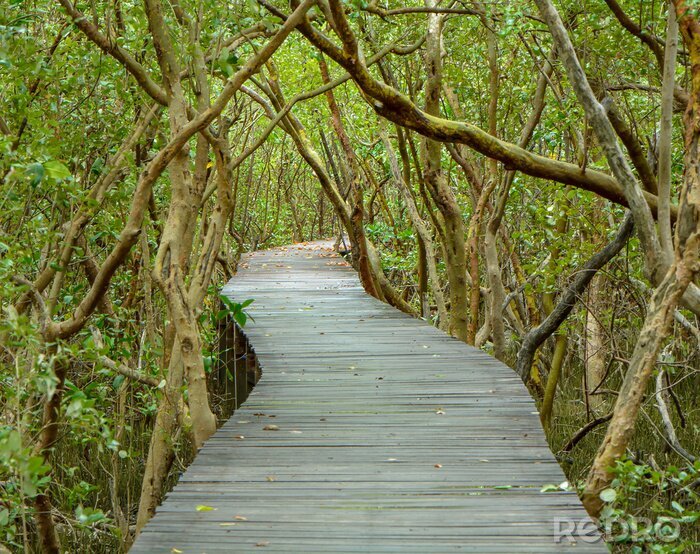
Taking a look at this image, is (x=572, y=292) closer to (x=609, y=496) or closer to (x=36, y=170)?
(x=609, y=496)

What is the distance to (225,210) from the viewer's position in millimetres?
4582

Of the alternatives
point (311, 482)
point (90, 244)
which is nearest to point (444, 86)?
point (90, 244)

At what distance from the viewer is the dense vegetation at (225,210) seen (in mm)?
3682

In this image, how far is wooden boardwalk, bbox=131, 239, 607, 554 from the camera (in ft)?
9.20

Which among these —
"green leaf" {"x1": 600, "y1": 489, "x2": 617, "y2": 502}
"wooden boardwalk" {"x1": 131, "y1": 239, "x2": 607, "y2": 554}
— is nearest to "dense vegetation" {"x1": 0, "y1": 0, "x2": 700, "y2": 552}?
"green leaf" {"x1": 600, "y1": 489, "x2": 617, "y2": 502}

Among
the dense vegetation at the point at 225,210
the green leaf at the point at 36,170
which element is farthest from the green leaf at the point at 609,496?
the green leaf at the point at 36,170

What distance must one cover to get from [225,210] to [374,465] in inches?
66.5

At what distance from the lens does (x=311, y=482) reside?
334 centimetres

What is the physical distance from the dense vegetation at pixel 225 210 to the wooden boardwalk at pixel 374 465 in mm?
341

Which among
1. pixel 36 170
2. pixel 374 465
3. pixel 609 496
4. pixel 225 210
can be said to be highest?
pixel 36 170

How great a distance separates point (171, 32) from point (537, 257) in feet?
23.7

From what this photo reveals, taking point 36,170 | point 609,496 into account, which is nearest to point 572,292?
point 609,496

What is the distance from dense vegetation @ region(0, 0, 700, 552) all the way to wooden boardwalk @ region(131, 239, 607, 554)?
0.34m

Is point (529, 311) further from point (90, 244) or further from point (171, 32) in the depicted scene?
point (171, 32)
